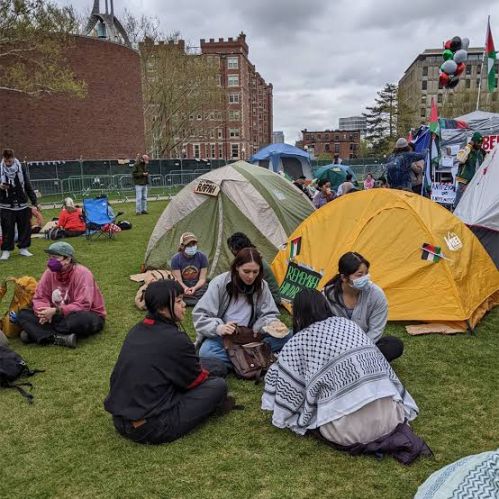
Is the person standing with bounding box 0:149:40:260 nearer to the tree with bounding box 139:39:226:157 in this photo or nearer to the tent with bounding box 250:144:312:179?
the tent with bounding box 250:144:312:179

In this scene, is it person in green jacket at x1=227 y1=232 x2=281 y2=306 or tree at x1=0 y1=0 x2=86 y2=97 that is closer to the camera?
person in green jacket at x1=227 y1=232 x2=281 y2=306

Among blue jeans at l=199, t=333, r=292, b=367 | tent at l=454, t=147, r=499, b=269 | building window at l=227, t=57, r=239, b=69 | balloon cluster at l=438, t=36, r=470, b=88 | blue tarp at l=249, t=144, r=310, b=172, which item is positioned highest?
building window at l=227, t=57, r=239, b=69

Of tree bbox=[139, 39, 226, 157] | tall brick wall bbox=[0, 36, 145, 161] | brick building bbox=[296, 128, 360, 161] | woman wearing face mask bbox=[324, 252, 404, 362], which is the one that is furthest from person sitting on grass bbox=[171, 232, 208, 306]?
brick building bbox=[296, 128, 360, 161]

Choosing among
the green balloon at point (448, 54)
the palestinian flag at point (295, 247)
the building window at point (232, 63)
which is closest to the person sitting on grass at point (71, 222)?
the palestinian flag at point (295, 247)

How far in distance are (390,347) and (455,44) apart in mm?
10644

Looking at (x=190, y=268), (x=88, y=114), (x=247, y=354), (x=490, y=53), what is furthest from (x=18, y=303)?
(x=88, y=114)

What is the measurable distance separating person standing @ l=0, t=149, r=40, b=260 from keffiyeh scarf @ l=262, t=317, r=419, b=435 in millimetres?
6759

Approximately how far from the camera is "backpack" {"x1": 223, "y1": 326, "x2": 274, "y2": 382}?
4207 millimetres

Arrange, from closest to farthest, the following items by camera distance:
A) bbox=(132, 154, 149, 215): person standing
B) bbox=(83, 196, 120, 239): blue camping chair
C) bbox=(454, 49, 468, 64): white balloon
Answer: bbox=(83, 196, 120, 239): blue camping chair
bbox=(454, 49, 468, 64): white balloon
bbox=(132, 154, 149, 215): person standing

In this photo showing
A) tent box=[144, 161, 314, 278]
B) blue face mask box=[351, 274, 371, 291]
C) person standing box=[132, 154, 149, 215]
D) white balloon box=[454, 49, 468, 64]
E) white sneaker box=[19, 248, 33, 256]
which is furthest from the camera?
person standing box=[132, 154, 149, 215]

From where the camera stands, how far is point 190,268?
20.4ft

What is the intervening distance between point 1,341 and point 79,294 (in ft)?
2.92

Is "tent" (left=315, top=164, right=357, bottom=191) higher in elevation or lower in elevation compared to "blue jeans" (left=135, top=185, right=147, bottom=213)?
higher

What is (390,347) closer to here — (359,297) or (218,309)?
(359,297)
